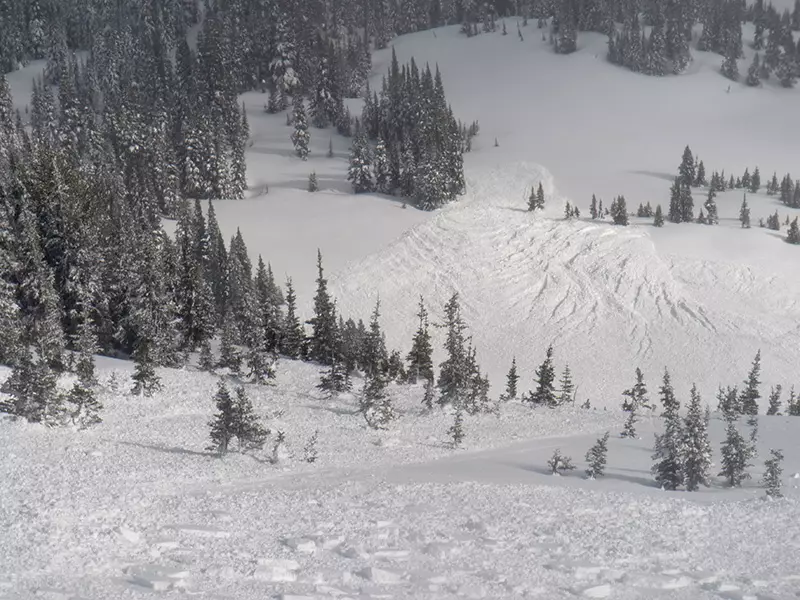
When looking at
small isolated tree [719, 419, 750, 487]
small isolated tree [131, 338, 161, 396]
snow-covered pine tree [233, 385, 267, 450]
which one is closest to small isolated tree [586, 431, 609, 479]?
small isolated tree [719, 419, 750, 487]

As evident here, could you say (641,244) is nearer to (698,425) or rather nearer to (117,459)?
(698,425)

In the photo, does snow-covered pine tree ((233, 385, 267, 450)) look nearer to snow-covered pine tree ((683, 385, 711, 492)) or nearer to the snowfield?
the snowfield

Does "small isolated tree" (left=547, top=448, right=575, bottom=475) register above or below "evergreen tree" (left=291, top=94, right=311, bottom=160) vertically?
below

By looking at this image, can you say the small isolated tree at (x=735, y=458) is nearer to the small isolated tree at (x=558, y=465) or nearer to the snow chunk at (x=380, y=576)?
the small isolated tree at (x=558, y=465)

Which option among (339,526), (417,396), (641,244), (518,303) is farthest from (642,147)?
Answer: (339,526)

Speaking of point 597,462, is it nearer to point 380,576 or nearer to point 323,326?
point 380,576

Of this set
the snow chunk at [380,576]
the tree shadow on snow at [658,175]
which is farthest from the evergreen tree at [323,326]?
the tree shadow on snow at [658,175]
